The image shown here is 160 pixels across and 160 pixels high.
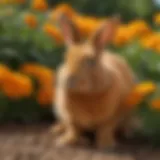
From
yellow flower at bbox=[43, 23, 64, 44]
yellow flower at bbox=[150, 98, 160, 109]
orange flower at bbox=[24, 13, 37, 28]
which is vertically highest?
orange flower at bbox=[24, 13, 37, 28]

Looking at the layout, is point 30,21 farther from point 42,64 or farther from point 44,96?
point 44,96

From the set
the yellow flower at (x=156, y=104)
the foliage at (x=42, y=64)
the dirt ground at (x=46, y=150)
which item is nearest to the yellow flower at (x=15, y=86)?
the foliage at (x=42, y=64)

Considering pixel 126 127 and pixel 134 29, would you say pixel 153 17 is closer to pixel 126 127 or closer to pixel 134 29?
pixel 134 29

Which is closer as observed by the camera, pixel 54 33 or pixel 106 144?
pixel 106 144

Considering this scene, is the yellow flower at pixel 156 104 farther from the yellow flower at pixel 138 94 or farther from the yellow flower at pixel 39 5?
the yellow flower at pixel 39 5

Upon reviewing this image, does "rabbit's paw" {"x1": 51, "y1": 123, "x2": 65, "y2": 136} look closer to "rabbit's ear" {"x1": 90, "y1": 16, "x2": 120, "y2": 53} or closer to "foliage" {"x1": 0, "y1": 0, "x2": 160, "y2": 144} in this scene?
"foliage" {"x1": 0, "y1": 0, "x2": 160, "y2": 144}

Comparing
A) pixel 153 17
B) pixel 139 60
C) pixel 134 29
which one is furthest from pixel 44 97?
pixel 153 17

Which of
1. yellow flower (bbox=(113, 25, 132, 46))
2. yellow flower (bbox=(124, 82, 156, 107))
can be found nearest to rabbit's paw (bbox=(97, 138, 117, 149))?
yellow flower (bbox=(124, 82, 156, 107))

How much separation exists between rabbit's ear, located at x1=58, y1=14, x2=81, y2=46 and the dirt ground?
0.26 meters

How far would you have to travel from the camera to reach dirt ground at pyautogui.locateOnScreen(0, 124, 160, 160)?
4.74ft

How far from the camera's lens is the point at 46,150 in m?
1.50

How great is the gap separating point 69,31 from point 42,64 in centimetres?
33

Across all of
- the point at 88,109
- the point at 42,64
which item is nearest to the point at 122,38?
the point at 42,64

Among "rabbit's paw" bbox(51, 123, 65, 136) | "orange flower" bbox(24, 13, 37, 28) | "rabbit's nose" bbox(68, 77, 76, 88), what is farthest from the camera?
"orange flower" bbox(24, 13, 37, 28)
